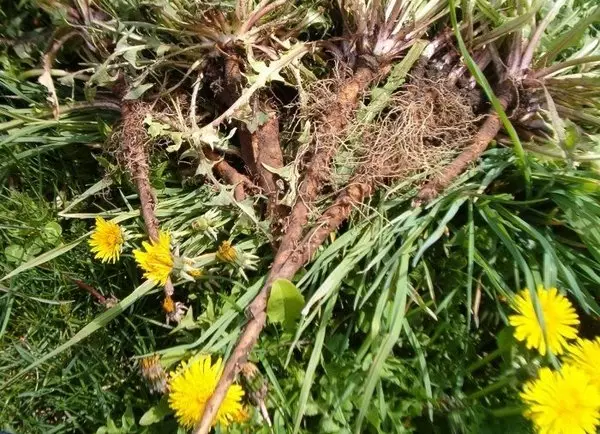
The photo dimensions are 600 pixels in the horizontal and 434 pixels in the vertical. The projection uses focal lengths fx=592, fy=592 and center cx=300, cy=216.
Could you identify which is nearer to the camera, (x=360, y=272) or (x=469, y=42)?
(x=360, y=272)

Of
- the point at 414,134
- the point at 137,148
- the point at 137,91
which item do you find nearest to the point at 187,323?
the point at 137,148

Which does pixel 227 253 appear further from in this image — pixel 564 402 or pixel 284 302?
pixel 564 402

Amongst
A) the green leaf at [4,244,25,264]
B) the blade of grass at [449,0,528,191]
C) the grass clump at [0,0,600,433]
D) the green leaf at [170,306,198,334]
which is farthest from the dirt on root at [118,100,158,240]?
the blade of grass at [449,0,528,191]

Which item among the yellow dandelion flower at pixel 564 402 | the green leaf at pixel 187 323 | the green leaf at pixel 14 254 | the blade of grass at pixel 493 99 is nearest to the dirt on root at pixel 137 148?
the green leaf at pixel 187 323

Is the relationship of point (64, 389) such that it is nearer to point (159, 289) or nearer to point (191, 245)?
point (159, 289)

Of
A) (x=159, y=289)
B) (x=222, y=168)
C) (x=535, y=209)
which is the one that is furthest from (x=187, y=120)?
(x=535, y=209)

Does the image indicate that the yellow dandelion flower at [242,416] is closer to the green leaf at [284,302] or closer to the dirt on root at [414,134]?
the green leaf at [284,302]

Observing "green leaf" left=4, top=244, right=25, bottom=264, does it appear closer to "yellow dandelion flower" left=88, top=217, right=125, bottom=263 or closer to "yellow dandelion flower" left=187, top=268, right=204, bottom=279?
"yellow dandelion flower" left=88, top=217, right=125, bottom=263

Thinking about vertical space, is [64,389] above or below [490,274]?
below
